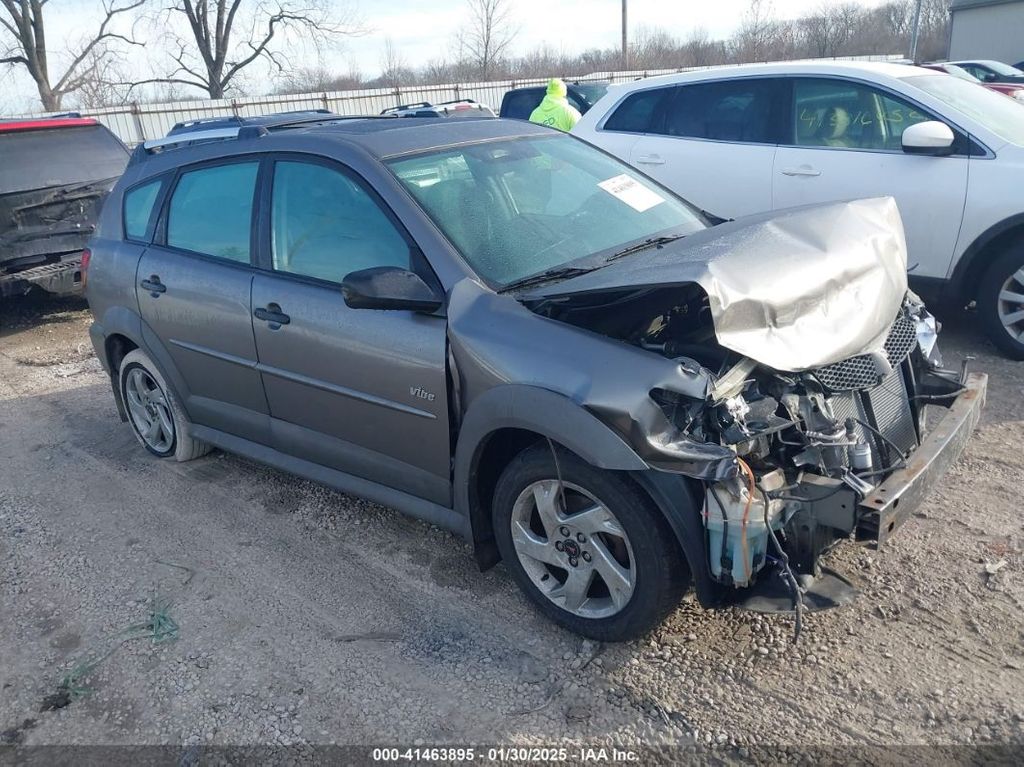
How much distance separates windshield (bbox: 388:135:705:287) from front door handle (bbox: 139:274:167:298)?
1677 mm

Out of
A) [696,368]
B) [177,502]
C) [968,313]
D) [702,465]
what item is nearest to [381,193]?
[696,368]

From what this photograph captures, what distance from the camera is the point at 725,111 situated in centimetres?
662

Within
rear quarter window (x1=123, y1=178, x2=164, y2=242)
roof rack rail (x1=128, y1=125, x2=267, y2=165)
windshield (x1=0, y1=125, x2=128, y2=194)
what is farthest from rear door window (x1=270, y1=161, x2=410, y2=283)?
windshield (x1=0, y1=125, x2=128, y2=194)

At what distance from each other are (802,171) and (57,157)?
23.3 feet

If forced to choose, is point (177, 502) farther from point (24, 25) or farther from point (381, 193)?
point (24, 25)

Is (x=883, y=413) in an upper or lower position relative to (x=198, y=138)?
lower

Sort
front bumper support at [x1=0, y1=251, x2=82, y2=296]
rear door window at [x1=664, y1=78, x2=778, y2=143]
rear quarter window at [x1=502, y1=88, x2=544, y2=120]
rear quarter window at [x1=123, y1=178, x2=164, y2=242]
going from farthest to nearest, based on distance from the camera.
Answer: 1. rear quarter window at [x1=502, y1=88, x2=544, y2=120]
2. front bumper support at [x1=0, y1=251, x2=82, y2=296]
3. rear door window at [x1=664, y1=78, x2=778, y2=143]
4. rear quarter window at [x1=123, y1=178, x2=164, y2=242]

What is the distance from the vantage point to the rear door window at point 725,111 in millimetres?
6398

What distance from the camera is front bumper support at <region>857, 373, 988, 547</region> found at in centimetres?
261


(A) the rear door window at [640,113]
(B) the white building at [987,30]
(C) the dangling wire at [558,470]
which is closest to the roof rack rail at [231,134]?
(C) the dangling wire at [558,470]

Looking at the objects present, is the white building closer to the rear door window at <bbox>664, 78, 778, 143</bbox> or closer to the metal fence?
the metal fence

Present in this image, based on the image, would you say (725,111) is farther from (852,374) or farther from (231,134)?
(852,374)

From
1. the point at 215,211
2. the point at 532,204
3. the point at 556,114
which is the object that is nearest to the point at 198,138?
the point at 215,211

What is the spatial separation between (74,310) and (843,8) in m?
51.7
